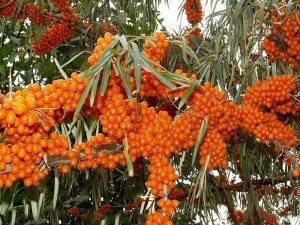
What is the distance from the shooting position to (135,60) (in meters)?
0.91

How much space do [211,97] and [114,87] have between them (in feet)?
0.96

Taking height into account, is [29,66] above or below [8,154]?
above

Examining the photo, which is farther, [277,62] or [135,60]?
[277,62]

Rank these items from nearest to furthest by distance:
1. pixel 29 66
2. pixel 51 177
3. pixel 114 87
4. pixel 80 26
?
pixel 114 87
pixel 51 177
pixel 80 26
pixel 29 66

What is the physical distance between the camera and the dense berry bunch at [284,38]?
1471mm

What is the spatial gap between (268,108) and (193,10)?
111 cm

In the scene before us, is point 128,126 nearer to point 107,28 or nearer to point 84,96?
point 84,96

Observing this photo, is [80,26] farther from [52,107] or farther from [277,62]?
[52,107]

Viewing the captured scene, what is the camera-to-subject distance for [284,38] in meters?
1.51

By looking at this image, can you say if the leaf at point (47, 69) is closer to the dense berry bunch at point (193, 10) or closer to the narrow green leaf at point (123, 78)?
the dense berry bunch at point (193, 10)

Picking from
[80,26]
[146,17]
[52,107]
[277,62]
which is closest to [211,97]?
[52,107]

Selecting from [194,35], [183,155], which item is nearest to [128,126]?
[183,155]

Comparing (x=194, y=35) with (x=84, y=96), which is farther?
(x=194, y=35)

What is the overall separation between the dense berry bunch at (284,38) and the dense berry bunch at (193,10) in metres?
0.82
